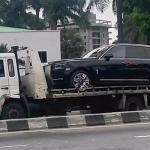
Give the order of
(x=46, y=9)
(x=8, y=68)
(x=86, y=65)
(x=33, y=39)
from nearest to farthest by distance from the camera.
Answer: (x=8, y=68), (x=86, y=65), (x=33, y=39), (x=46, y=9)

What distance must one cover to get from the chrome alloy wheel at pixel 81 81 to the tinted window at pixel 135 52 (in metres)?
1.68

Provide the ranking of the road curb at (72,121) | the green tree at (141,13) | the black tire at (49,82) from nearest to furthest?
the road curb at (72,121) < the black tire at (49,82) < the green tree at (141,13)

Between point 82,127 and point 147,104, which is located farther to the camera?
point 147,104

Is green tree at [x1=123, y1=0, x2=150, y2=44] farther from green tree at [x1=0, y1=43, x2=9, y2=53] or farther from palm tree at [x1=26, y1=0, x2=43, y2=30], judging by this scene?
palm tree at [x1=26, y1=0, x2=43, y2=30]

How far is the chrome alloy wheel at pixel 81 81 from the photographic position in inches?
622

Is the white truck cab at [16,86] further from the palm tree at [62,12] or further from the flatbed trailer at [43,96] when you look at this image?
the palm tree at [62,12]

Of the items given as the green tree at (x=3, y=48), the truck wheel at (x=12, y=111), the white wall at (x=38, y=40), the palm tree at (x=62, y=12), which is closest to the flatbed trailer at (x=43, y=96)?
the truck wheel at (x=12, y=111)

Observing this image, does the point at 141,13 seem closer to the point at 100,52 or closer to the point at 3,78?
the point at 100,52

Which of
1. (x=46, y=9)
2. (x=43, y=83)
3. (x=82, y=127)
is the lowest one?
(x=82, y=127)

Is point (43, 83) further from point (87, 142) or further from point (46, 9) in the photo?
point (46, 9)

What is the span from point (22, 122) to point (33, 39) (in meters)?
27.3

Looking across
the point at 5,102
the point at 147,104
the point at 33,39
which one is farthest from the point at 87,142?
the point at 33,39

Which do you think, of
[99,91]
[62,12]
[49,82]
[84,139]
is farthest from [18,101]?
[62,12]

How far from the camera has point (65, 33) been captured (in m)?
62.9
